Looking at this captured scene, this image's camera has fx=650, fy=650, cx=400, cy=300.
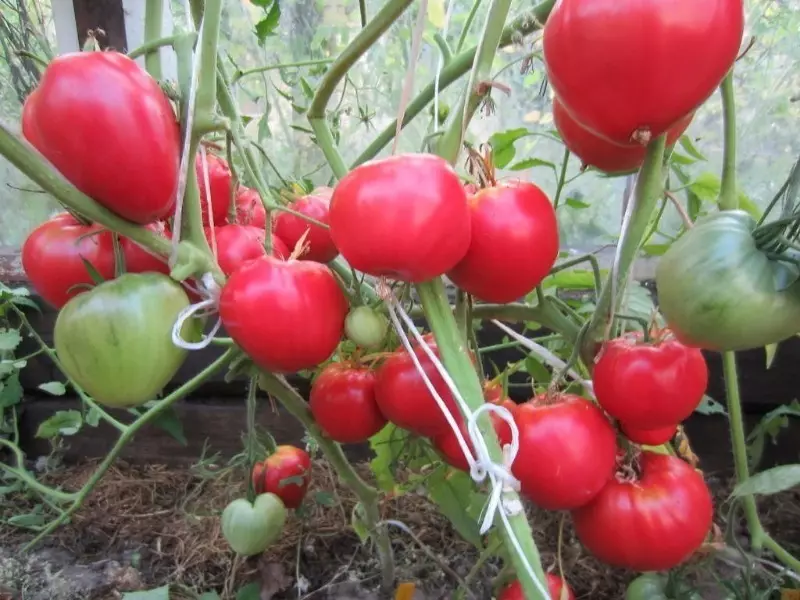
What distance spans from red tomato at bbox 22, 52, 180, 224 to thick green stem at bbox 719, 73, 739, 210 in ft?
1.15

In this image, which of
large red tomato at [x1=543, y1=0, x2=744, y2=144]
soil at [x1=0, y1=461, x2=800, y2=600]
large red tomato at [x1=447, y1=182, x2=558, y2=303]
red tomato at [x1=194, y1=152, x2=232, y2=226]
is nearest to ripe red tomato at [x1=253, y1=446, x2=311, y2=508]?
soil at [x1=0, y1=461, x2=800, y2=600]

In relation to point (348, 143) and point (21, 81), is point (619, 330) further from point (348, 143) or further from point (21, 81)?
point (21, 81)

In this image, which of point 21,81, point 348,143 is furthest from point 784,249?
point 21,81

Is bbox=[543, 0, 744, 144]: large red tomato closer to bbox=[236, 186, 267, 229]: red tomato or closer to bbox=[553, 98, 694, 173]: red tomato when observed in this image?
bbox=[553, 98, 694, 173]: red tomato

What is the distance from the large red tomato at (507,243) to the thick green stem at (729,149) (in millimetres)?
162

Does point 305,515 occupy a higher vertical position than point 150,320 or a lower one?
lower

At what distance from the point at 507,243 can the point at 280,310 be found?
131 mm

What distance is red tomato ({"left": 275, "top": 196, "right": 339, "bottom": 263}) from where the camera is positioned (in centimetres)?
50

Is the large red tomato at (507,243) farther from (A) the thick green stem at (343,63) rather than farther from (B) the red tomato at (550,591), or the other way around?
(B) the red tomato at (550,591)

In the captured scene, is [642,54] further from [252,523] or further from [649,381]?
Result: [252,523]

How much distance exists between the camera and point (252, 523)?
68 cm

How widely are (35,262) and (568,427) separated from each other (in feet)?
1.17

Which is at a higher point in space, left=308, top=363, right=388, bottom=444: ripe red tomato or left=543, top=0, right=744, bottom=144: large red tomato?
left=543, top=0, right=744, bottom=144: large red tomato

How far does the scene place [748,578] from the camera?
53 centimetres
